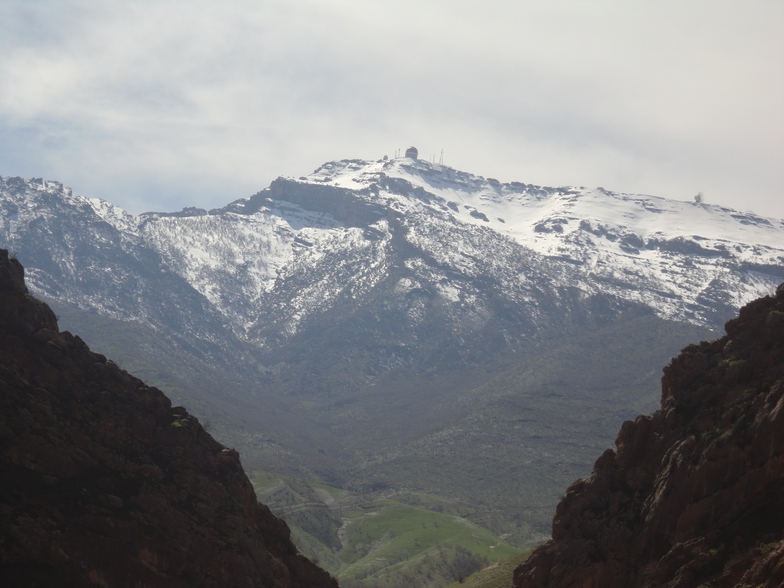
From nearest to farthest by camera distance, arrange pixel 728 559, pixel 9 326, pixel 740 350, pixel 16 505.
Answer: pixel 728 559 → pixel 16 505 → pixel 740 350 → pixel 9 326

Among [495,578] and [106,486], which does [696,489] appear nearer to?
[106,486]

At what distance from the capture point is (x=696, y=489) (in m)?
60.8

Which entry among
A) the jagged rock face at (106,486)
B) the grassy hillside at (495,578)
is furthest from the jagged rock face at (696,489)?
the grassy hillside at (495,578)

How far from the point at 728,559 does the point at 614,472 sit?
15.4m

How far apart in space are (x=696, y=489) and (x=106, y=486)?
36.0m

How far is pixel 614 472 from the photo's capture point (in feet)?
229

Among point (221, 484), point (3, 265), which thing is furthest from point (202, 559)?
point (3, 265)

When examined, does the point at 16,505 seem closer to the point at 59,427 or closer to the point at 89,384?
the point at 59,427

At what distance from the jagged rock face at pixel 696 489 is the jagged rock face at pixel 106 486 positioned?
19.9m

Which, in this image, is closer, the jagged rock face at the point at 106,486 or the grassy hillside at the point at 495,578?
the jagged rock face at the point at 106,486

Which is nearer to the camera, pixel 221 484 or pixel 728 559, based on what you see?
pixel 728 559

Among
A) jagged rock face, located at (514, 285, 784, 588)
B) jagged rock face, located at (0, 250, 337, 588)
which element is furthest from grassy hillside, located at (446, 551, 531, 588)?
jagged rock face, located at (514, 285, 784, 588)

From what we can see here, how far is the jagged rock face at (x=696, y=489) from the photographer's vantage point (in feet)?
183

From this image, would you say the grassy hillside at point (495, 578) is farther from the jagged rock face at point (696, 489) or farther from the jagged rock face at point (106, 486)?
the jagged rock face at point (696, 489)
